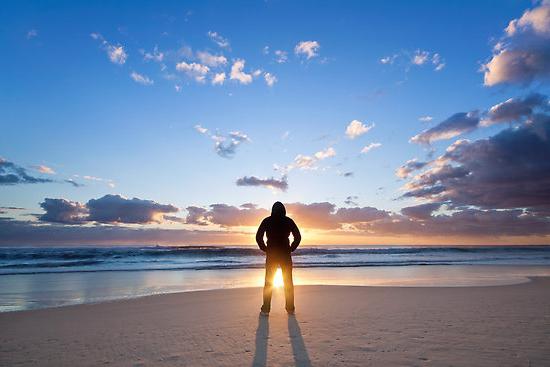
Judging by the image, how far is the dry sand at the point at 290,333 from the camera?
4855mm

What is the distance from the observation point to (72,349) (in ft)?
18.0

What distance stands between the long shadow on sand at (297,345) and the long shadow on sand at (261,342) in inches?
15.4

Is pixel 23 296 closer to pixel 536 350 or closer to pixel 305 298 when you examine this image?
pixel 305 298

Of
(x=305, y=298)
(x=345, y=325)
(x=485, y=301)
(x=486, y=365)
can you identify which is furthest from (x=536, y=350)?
(x=305, y=298)

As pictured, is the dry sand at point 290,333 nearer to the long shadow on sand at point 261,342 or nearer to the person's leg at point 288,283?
the long shadow on sand at point 261,342

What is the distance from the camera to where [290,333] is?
613 centimetres

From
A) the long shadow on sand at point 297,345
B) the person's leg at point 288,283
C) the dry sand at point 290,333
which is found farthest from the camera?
the person's leg at point 288,283

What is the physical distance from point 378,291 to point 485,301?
128 inches

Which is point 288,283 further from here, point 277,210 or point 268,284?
point 277,210

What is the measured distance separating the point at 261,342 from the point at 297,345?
1.86 ft

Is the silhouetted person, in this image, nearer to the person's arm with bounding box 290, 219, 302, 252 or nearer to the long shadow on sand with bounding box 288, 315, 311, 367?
the person's arm with bounding box 290, 219, 302, 252

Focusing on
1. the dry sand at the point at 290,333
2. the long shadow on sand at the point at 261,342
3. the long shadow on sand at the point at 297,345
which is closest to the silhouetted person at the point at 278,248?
the dry sand at the point at 290,333

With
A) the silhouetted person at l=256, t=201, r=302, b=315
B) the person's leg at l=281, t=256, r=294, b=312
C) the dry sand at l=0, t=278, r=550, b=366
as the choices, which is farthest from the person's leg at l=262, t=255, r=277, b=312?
the dry sand at l=0, t=278, r=550, b=366

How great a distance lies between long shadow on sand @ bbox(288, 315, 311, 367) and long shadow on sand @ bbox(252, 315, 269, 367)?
1.29ft
